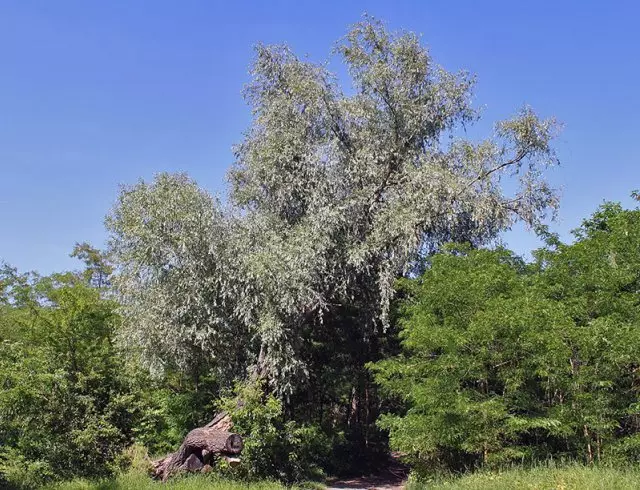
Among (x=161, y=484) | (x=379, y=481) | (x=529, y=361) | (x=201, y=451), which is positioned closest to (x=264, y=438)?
(x=201, y=451)

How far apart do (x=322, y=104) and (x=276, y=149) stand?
210cm

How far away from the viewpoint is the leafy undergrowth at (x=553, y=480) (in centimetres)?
827

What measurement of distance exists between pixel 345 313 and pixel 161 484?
852cm

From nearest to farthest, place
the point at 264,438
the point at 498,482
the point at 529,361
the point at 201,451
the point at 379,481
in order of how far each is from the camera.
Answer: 1. the point at 498,482
2. the point at 529,361
3. the point at 264,438
4. the point at 201,451
5. the point at 379,481

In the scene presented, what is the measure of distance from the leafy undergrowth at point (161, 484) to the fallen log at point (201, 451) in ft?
2.99

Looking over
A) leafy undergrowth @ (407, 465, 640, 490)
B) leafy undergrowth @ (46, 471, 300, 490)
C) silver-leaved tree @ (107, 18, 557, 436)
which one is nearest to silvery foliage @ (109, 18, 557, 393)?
silver-leaved tree @ (107, 18, 557, 436)

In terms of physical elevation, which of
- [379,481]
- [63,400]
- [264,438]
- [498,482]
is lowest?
[379,481]

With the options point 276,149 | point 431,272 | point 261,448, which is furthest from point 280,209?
point 261,448

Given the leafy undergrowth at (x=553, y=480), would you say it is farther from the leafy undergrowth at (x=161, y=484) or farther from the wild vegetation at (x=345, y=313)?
the leafy undergrowth at (x=161, y=484)

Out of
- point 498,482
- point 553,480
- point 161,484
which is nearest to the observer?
point 553,480

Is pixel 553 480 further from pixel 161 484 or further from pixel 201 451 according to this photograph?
pixel 201 451

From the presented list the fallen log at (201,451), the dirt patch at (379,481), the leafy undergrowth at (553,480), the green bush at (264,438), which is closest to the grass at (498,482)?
the leafy undergrowth at (553,480)

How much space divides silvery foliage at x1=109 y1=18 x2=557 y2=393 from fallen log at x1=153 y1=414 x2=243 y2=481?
1.94 meters

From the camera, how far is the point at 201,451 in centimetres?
1368
